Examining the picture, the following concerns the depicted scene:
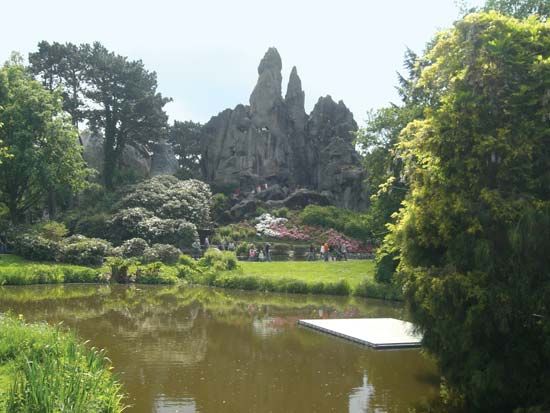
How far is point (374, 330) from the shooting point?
1869 cm

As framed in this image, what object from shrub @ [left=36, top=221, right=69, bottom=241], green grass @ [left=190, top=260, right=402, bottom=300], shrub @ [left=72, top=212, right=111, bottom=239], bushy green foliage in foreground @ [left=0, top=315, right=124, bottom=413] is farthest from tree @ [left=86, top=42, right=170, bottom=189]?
bushy green foliage in foreground @ [left=0, top=315, right=124, bottom=413]

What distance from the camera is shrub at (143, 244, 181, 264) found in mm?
36031

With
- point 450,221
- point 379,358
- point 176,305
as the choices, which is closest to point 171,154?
point 176,305

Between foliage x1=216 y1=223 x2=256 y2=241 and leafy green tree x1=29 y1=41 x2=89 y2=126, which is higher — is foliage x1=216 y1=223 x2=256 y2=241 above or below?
below

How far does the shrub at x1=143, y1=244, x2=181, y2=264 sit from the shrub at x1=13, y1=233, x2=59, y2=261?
5495 millimetres

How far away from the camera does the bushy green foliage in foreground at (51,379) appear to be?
7539 millimetres

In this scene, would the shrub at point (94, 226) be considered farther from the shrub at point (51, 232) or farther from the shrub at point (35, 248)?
the shrub at point (35, 248)

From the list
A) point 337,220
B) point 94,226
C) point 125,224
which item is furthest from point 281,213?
point 94,226

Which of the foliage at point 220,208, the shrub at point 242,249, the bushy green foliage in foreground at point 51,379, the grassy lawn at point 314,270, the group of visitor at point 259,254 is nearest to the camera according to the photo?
the bushy green foliage in foreground at point 51,379

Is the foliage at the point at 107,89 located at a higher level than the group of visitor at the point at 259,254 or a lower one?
higher

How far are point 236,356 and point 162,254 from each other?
72.0 feet

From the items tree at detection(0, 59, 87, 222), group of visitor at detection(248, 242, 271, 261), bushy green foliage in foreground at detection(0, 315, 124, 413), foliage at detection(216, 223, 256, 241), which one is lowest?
bushy green foliage in foreground at detection(0, 315, 124, 413)

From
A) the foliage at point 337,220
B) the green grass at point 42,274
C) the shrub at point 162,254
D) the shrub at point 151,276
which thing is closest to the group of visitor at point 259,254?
the shrub at point 162,254

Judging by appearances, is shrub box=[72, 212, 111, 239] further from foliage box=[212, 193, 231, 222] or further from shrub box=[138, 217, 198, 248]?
foliage box=[212, 193, 231, 222]
